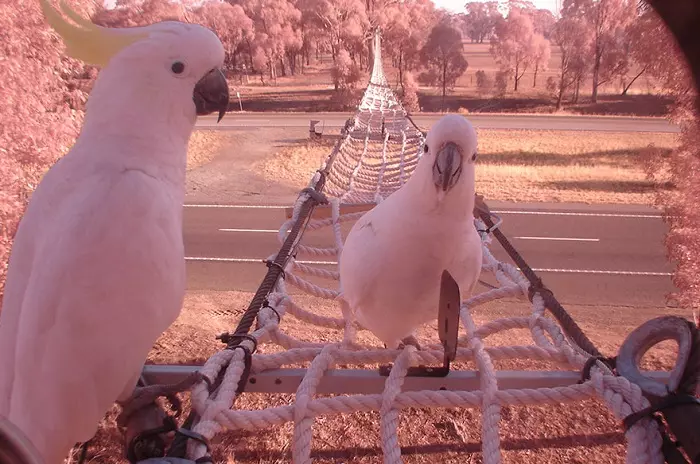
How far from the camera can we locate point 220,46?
115cm

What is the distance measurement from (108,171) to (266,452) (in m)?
1.82

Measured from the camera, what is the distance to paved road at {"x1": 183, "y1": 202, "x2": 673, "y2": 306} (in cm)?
452

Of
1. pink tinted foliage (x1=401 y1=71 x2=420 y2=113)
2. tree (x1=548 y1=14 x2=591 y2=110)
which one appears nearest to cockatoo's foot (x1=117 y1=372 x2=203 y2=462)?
tree (x1=548 y1=14 x2=591 y2=110)

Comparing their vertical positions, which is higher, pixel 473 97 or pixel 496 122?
pixel 473 97

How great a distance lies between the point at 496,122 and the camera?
→ 12.8 metres

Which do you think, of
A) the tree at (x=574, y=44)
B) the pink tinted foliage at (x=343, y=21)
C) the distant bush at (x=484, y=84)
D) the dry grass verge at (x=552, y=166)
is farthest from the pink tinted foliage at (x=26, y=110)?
the distant bush at (x=484, y=84)

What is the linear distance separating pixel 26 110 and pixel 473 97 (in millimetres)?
14910

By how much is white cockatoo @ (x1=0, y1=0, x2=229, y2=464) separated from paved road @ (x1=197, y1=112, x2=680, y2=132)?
10196 mm

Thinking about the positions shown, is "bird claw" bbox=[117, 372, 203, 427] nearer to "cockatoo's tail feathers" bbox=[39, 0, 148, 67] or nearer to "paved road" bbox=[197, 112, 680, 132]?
"cockatoo's tail feathers" bbox=[39, 0, 148, 67]

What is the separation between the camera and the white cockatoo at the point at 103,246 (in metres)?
0.95

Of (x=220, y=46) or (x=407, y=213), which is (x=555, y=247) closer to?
(x=407, y=213)

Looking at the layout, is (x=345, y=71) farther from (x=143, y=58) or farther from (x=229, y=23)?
(x=143, y=58)

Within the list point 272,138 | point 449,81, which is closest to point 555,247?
point 272,138

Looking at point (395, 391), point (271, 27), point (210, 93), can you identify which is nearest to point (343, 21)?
point (271, 27)
